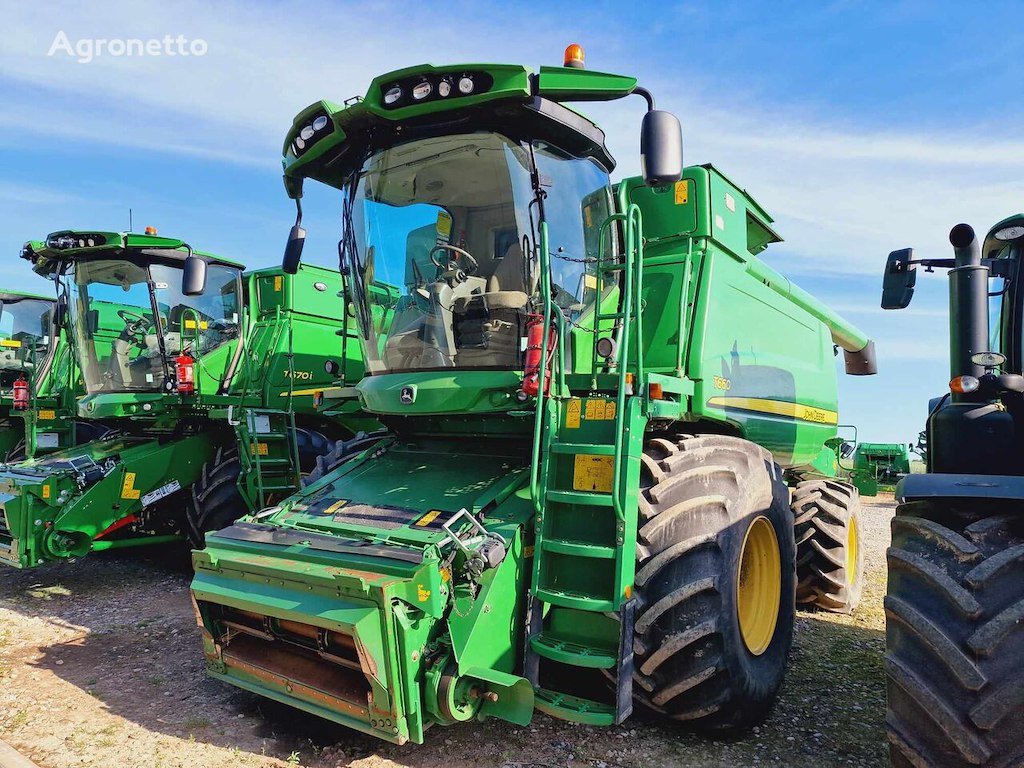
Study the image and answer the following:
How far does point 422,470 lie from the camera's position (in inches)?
174

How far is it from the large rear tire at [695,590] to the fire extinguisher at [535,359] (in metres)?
0.64

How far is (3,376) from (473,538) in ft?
38.3

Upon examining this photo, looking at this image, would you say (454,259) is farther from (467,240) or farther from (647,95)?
(647,95)

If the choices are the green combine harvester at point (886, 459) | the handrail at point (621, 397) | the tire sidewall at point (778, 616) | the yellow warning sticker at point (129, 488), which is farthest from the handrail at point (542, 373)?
the green combine harvester at point (886, 459)

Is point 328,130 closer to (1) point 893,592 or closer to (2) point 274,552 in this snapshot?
(2) point 274,552

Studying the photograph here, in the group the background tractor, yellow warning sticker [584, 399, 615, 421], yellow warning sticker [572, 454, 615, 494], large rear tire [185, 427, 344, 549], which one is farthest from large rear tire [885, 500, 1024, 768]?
large rear tire [185, 427, 344, 549]

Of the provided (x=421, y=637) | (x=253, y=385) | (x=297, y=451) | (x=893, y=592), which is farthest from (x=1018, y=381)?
(x=253, y=385)

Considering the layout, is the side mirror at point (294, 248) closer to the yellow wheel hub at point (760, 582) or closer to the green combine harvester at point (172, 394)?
the green combine harvester at point (172, 394)

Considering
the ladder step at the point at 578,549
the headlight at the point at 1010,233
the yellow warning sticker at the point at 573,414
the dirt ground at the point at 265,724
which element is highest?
the headlight at the point at 1010,233

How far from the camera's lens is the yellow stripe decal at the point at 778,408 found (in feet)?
15.3

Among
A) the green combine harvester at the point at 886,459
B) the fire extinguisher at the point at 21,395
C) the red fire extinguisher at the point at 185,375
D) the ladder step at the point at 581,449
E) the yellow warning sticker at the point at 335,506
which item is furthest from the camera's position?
the green combine harvester at the point at 886,459

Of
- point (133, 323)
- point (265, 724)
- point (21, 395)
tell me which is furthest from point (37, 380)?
point (265, 724)

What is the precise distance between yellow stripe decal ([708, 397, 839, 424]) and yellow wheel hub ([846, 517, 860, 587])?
96 cm

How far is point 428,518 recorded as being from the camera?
373cm
